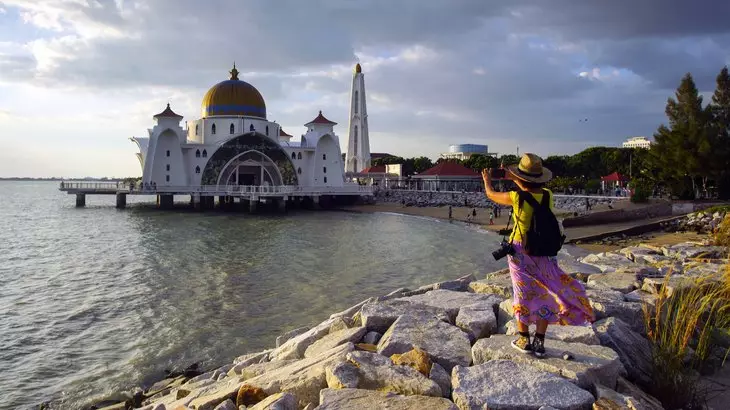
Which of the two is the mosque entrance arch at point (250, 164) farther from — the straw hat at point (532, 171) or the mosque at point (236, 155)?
the straw hat at point (532, 171)

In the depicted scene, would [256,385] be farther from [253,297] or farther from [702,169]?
[702,169]

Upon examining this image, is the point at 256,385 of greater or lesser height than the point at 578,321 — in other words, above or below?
below

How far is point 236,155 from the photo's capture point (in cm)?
4703

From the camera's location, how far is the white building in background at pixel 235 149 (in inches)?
1839

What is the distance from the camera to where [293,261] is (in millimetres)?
18000

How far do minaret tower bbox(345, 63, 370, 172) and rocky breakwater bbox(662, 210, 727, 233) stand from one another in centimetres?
4536

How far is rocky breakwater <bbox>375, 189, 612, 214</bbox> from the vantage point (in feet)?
127

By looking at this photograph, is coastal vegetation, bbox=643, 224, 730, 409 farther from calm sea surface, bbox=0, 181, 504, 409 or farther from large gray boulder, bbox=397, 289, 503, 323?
calm sea surface, bbox=0, 181, 504, 409

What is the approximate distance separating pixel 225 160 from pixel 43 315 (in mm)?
36592

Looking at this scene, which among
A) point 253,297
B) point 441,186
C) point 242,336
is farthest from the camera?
point 441,186

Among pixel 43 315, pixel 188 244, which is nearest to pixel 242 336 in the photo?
pixel 43 315

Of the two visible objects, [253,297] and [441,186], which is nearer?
[253,297]

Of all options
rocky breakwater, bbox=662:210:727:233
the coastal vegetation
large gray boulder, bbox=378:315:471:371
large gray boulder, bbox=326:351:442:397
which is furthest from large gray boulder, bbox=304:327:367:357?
rocky breakwater, bbox=662:210:727:233

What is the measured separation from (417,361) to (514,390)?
89 centimetres
